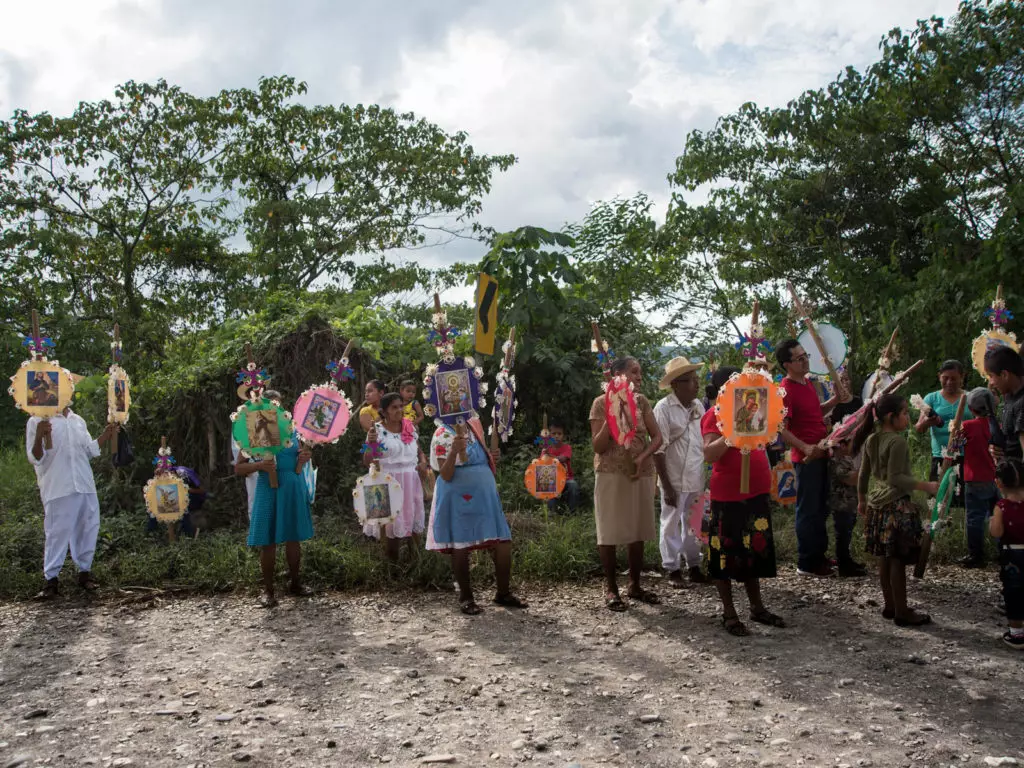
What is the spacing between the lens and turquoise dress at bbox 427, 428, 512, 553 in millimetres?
6258

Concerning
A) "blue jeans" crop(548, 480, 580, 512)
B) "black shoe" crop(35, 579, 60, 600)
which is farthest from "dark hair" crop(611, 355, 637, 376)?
"black shoe" crop(35, 579, 60, 600)

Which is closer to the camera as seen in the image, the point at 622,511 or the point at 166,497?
the point at 622,511

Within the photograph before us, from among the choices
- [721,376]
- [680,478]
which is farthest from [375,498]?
[721,376]

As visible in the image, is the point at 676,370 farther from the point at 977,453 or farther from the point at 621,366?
the point at 977,453

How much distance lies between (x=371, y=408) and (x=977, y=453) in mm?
4857

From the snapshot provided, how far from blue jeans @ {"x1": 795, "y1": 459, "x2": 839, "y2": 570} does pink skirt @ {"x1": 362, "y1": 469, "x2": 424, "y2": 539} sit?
3.15 meters

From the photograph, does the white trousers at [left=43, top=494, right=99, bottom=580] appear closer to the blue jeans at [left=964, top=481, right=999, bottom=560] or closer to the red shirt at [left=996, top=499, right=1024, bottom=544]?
the red shirt at [left=996, top=499, right=1024, bottom=544]

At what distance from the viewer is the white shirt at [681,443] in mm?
6750

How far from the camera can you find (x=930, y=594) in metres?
6.21

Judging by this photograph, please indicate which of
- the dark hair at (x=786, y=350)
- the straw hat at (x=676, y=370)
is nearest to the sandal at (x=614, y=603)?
the straw hat at (x=676, y=370)

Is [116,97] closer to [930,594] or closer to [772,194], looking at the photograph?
[772,194]

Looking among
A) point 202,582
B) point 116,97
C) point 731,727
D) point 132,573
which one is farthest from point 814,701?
point 116,97

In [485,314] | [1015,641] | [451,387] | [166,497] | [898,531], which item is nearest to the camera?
[1015,641]

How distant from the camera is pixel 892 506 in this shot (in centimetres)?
534
